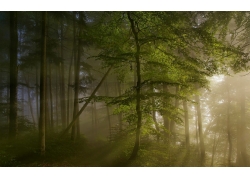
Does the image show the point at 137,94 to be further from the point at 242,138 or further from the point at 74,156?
the point at 242,138

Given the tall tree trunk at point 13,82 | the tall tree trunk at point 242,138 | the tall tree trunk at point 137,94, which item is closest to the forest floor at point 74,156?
the tall tree trunk at point 137,94

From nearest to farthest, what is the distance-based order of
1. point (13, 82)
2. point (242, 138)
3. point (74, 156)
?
point (74, 156) → point (13, 82) → point (242, 138)

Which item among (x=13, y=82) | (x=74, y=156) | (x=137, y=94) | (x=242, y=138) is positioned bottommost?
(x=74, y=156)

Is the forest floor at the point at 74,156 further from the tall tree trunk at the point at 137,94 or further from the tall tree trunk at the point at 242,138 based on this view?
the tall tree trunk at the point at 242,138

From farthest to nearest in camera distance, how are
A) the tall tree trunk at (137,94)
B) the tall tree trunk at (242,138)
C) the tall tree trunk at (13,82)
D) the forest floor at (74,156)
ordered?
1. the tall tree trunk at (242,138)
2. the tall tree trunk at (13,82)
3. the forest floor at (74,156)
4. the tall tree trunk at (137,94)

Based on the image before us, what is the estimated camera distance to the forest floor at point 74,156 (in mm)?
4062

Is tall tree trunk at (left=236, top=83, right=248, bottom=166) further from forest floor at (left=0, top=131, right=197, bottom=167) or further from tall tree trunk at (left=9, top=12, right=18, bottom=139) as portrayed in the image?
tall tree trunk at (left=9, top=12, right=18, bottom=139)

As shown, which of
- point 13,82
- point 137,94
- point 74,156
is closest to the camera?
point 137,94

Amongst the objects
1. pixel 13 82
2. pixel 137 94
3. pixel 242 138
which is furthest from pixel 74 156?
pixel 242 138

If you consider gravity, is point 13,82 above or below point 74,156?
above

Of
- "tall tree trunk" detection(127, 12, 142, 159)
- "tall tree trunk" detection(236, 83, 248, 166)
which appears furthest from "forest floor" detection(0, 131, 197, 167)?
"tall tree trunk" detection(236, 83, 248, 166)

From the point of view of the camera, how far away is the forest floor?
4.06 m

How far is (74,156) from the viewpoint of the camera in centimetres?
496
